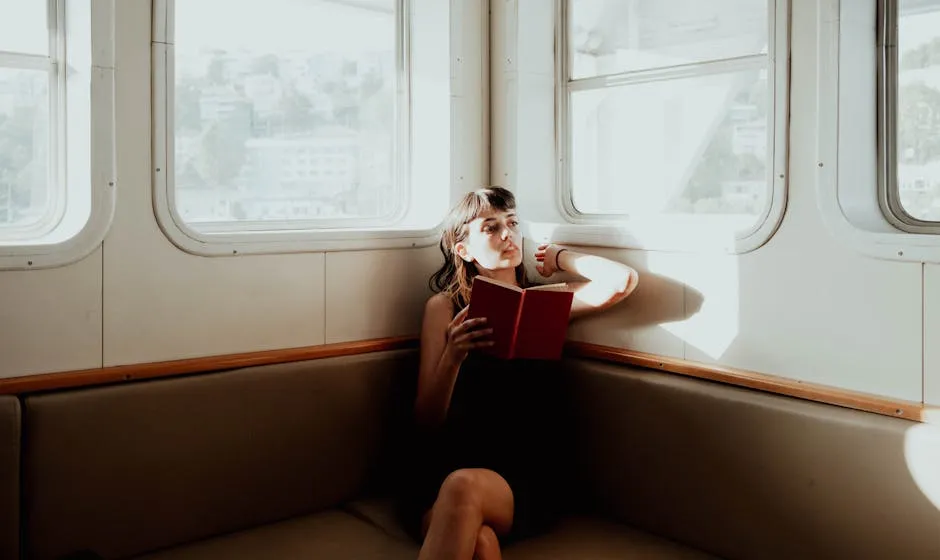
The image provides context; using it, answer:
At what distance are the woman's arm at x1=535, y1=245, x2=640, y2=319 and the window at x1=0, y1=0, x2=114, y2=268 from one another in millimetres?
1363

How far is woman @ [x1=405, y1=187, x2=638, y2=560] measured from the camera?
8.34 ft

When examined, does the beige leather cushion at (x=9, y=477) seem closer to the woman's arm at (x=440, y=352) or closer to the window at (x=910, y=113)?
the woman's arm at (x=440, y=352)

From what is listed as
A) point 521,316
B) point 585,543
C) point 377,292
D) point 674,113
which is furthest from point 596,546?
point 674,113

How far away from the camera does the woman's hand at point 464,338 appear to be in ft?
8.25

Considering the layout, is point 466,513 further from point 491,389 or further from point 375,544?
point 491,389

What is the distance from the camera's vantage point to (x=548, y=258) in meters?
2.92

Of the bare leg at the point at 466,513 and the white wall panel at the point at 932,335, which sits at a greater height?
the white wall panel at the point at 932,335

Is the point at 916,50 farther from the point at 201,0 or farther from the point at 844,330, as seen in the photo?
the point at 201,0

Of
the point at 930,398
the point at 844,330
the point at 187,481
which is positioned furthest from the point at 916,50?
the point at 187,481

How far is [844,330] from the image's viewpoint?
87.6 inches

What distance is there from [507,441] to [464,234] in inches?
26.4

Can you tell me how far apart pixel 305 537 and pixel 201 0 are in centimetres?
173

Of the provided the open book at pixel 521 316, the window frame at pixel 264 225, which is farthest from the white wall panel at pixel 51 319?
the open book at pixel 521 316

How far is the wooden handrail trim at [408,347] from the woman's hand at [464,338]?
0.43 metres
